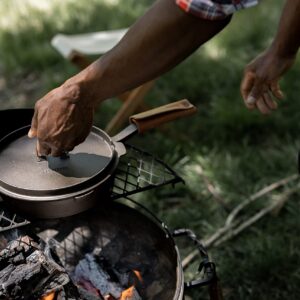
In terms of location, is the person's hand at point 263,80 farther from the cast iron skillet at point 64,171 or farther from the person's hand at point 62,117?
the person's hand at point 62,117

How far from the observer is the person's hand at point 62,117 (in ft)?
4.60

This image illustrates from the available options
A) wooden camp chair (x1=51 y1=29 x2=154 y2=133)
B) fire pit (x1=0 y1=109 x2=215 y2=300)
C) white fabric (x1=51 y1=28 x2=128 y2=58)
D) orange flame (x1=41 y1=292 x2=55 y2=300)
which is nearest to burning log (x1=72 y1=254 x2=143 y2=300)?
fire pit (x1=0 y1=109 x2=215 y2=300)

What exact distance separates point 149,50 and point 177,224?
1381 mm

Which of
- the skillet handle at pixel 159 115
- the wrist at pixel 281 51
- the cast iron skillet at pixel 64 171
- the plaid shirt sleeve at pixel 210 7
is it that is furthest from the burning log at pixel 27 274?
the wrist at pixel 281 51

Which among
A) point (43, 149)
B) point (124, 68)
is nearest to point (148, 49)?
point (124, 68)

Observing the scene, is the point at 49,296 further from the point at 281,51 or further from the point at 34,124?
the point at 281,51

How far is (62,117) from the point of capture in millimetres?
1400

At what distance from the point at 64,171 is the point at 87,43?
1.85 m

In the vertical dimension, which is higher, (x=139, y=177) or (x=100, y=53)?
(x=139, y=177)

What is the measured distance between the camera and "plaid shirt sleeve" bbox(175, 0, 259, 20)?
1.33 meters

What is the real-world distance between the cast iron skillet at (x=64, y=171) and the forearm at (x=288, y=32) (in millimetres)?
459

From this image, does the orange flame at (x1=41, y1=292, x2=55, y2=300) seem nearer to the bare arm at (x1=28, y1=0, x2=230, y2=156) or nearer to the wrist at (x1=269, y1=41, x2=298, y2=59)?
the bare arm at (x1=28, y1=0, x2=230, y2=156)

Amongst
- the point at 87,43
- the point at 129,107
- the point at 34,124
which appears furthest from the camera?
the point at 87,43

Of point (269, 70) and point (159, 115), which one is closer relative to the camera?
point (159, 115)
